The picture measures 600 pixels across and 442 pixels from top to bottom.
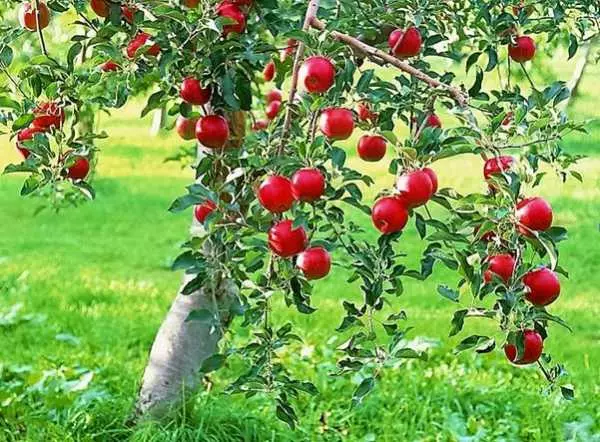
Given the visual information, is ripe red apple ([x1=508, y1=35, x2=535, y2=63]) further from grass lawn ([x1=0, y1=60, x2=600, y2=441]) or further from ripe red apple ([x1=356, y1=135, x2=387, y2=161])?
ripe red apple ([x1=356, y1=135, x2=387, y2=161])

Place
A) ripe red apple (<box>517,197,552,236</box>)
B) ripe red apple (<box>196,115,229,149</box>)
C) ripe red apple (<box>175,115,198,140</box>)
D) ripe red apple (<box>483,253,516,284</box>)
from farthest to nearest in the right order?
ripe red apple (<box>175,115,198,140</box>), ripe red apple (<box>196,115,229,149</box>), ripe red apple (<box>483,253,516,284</box>), ripe red apple (<box>517,197,552,236</box>)

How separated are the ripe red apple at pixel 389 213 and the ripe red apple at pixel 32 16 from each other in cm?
74

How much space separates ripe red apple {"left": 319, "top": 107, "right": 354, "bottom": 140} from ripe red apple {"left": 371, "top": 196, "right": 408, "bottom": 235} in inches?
4.9

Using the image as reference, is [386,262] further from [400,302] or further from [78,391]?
[400,302]

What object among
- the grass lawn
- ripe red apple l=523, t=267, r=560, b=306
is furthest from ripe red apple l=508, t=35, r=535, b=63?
ripe red apple l=523, t=267, r=560, b=306

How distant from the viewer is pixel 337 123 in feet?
4.58

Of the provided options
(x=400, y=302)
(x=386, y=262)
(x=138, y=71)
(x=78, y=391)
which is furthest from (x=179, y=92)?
(x=400, y=302)

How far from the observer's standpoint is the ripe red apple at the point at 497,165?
4.48ft

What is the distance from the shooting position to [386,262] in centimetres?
163

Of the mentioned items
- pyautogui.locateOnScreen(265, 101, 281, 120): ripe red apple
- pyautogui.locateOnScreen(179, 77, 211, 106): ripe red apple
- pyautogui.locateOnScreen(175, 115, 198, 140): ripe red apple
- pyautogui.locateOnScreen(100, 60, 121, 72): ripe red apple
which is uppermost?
pyautogui.locateOnScreen(179, 77, 211, 106): ripe red apple

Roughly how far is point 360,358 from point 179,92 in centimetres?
53

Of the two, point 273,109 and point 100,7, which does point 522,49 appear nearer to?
point 273,109

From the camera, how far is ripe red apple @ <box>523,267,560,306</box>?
4.53 feet

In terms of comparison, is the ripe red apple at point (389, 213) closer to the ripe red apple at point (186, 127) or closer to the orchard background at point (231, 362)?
the orchard background at point (231, 362)
